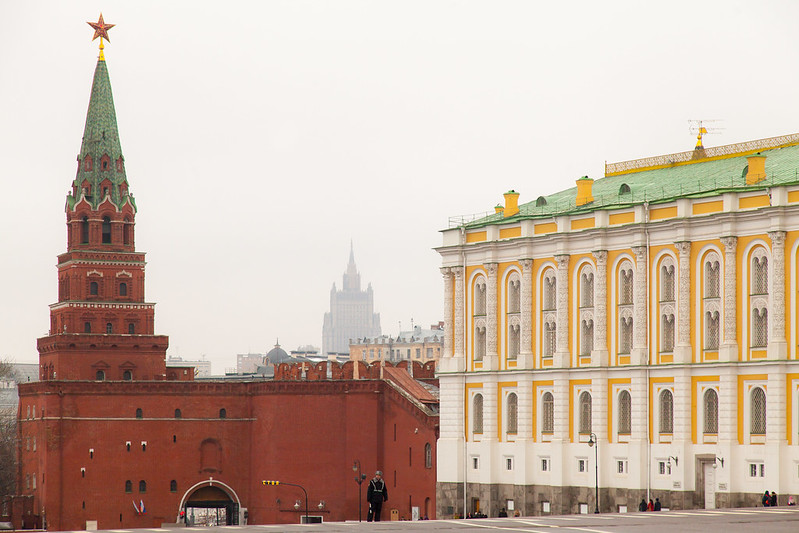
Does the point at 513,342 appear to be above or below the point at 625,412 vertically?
above

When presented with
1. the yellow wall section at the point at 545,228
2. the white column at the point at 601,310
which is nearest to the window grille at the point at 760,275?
the white column at the point at 601,310

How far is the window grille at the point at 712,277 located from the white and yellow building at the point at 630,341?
2.6 inches

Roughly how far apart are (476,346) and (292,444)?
29.0 m

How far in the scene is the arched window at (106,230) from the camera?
131875 millimetres

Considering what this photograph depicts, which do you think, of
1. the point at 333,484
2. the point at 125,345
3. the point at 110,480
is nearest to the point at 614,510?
the point at 333,484

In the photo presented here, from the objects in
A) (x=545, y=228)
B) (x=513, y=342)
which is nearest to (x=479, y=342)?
(x=513, y=342)

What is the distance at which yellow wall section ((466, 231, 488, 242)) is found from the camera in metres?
90.8

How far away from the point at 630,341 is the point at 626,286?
8.99 feet

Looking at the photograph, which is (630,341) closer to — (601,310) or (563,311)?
(601,310)

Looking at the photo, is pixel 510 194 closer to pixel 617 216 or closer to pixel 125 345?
pixel 617 216

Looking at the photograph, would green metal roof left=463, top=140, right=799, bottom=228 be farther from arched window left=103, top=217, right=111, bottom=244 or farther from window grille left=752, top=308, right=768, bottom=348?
arched window left=103, top=217, right=111, bottom=244

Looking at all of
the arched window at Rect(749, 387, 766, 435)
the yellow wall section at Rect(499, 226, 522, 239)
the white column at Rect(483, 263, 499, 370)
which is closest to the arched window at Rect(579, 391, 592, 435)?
the white column at Rect(483, 263, 499, 370)

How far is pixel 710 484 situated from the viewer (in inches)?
3002

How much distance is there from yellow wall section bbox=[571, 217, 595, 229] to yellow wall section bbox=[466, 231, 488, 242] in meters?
7.08
